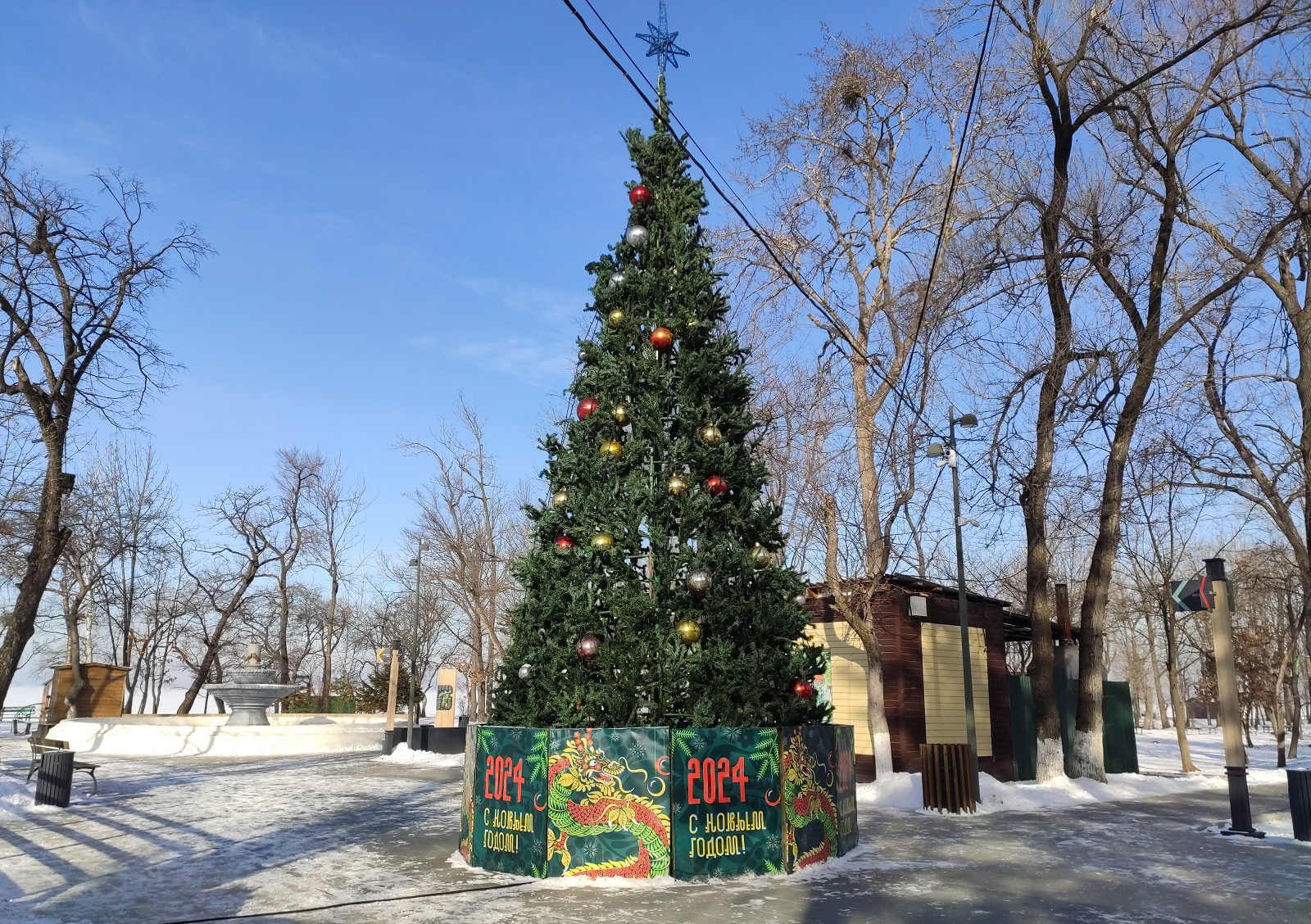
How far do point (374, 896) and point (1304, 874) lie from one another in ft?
29.7

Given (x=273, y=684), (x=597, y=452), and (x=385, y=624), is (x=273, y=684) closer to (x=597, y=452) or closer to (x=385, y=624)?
(x=597, y=452)

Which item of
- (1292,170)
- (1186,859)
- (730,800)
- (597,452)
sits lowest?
(1186,859)

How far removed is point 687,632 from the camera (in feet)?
29.7

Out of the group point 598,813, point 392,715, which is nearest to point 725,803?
point 598,813

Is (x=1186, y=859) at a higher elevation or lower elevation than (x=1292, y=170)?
lower

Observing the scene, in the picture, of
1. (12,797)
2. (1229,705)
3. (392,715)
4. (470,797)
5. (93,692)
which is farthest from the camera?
(93,692)

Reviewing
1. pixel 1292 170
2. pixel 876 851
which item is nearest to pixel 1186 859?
pixel 876 851

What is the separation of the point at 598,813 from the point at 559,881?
700mm

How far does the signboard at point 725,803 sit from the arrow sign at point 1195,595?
8.14 metres

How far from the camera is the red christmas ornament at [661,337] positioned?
10273 mm

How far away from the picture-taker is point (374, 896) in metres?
7.65

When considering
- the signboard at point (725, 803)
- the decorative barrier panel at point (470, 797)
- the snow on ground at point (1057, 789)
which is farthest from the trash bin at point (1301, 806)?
the decorative barrier panel at point (470, 797)

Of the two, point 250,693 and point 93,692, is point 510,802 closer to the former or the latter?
point 250,693

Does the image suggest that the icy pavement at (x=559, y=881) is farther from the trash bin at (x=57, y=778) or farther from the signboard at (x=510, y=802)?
the trash bin at (x=57, y=778)
